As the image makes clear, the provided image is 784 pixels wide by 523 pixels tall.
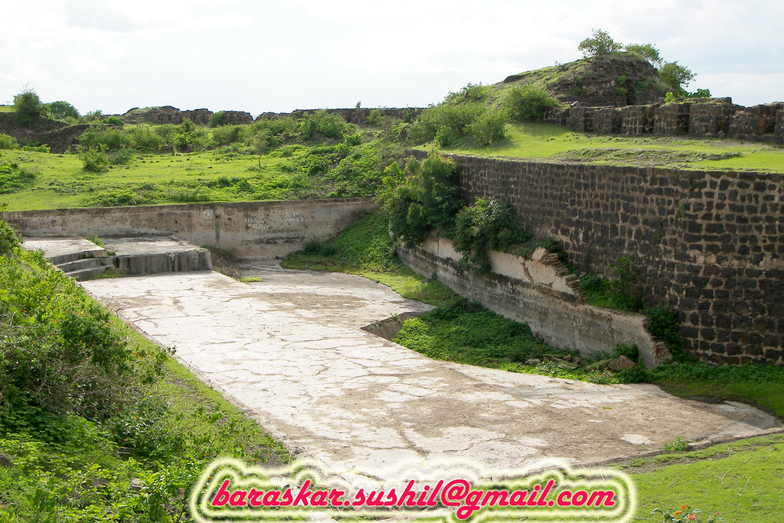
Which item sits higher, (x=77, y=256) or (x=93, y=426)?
(x=77, y=256)

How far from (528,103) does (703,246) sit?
8.90m

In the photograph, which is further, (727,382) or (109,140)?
(109,140)

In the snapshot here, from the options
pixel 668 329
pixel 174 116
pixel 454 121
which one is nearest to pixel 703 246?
pixel 668 329

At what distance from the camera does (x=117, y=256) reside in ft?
46.5

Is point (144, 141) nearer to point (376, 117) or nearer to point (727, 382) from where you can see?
point (376, 117)

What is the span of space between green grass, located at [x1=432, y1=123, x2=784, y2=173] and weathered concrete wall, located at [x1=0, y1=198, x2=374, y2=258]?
13.6ft

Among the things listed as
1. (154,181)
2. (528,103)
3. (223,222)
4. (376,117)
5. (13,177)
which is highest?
(376,117)

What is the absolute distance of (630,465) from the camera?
5633 mm

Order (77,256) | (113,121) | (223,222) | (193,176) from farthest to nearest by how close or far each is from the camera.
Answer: (113,121) < (193,176) < (223,222) < (77,256)

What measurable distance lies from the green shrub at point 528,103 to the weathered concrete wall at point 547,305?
15.1ft

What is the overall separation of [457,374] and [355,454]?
2.97m

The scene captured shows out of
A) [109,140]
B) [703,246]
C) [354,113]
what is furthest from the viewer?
[354,113]

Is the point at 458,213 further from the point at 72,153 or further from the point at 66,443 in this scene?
the point at 72,153

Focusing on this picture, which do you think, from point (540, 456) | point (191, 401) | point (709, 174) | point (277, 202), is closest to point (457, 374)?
point (540, 456)
